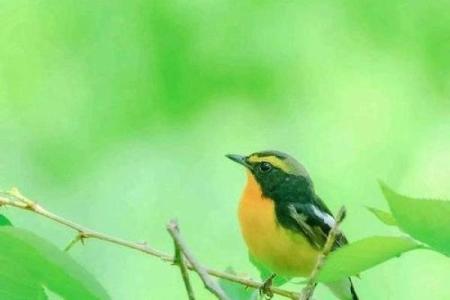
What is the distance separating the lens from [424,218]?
47 centimetres

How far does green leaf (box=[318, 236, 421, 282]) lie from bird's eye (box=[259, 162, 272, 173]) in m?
0.86

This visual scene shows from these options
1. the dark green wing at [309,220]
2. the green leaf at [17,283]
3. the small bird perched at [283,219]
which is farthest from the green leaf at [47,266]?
the dark green wing at [309,220]

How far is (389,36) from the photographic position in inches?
91.7

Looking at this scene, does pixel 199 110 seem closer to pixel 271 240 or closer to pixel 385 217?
pixel 271 240

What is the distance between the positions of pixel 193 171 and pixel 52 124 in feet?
1.15

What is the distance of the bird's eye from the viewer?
137cm

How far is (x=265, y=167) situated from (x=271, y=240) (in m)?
0.26

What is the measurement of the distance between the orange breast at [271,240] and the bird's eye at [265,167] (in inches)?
2.9

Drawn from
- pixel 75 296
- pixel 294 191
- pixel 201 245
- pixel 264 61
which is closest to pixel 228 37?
pixel 264 61

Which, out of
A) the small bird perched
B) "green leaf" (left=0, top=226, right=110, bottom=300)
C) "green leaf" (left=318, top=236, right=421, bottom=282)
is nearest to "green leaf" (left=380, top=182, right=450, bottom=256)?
"green leaf" (left=318, top=236, right=421, bottom=282)

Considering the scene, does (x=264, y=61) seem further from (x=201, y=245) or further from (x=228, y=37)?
(x=201, y=245)

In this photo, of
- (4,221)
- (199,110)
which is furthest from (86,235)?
(199,110)

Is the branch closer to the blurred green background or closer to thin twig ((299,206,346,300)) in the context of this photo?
thin twig ((299,206,346,300))

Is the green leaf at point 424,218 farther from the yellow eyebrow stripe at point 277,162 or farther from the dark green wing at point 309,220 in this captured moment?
the yellow eyebrow stripe at point 277,162
